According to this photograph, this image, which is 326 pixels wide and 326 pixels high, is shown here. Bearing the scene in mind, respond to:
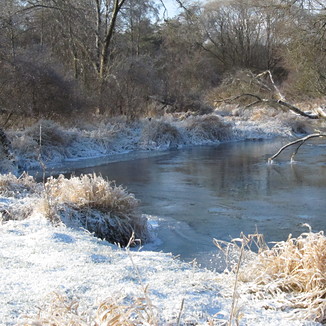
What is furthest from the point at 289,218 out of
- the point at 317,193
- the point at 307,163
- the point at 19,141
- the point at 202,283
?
the point at 19,141

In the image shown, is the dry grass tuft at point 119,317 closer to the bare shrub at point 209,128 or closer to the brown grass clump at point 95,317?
the brown grass clump at point 95,317

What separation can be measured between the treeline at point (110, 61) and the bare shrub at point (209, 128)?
5.69 feet

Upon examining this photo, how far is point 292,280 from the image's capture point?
3.69 metres

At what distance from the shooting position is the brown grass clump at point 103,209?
628 cm

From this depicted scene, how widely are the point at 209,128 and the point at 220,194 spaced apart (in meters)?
10.1

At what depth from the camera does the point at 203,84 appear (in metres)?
36.3

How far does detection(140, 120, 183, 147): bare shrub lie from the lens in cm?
1728

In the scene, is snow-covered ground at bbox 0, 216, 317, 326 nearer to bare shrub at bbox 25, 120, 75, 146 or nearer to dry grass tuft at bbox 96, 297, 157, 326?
dry grass tuft at bbox 96, 297, 157, 326

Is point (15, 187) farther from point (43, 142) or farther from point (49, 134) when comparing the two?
point (49, 134)

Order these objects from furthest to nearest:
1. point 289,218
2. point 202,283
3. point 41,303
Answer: point 289,218
point 202,283
point 41,303

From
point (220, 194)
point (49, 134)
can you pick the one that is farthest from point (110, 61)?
point (220, 194)

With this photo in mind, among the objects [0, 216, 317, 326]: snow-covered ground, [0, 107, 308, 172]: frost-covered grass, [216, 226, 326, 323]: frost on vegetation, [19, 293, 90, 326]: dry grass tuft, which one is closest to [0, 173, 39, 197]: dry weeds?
[0, 216, 317, 326]: snow-covered ground

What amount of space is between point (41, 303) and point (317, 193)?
7.25 m

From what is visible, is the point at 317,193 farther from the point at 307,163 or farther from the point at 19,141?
the point at 19,141
